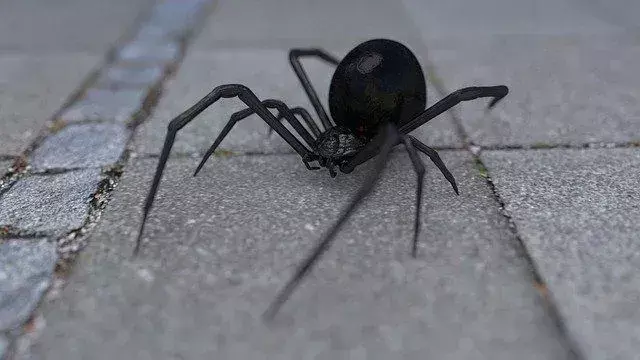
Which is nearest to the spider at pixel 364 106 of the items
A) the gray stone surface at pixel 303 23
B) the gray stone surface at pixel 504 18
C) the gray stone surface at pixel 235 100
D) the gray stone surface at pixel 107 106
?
the gray stone surface at pixel 235 100

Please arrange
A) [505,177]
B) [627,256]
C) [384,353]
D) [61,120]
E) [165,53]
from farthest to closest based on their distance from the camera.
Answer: [165,53] < [61,120] < [505,177] < [627,256] < [384,353]

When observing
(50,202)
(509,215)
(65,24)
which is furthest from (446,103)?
(65,24)

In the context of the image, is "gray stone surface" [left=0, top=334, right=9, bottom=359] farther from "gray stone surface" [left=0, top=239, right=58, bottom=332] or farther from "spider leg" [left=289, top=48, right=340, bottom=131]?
"spider leg" [left=289, top=48, right=340, bottom=131]

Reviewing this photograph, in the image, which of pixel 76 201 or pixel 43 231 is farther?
pixel 76 201

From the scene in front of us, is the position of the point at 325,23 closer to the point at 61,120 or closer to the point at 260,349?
the point at 61,120

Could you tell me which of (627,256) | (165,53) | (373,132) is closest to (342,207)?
(373,132)

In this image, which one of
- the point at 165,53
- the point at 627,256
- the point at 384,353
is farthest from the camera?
the point at 165,53
